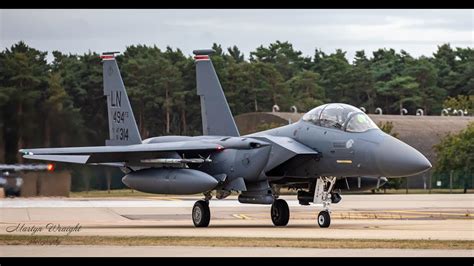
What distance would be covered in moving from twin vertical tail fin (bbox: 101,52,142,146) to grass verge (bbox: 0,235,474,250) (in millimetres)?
8986

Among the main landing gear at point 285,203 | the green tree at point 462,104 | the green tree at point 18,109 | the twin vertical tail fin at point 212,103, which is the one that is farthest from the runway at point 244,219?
the green tree at point 462,104

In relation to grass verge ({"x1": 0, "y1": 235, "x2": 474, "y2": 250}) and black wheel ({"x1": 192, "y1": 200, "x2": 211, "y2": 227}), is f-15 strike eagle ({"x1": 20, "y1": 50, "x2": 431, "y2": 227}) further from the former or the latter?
grass verge ({"x1": 0, "y1": 235, "x2": 474, "y2": 250})

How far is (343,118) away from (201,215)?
13.7 feet

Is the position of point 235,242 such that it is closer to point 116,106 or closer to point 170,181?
point 170,181

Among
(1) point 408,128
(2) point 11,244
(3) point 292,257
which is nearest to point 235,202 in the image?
(2) point 11,244

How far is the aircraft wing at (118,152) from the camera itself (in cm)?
2489

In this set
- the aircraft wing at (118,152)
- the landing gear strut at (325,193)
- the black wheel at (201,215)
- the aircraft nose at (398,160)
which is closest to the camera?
the aircraft nose at (398,160)

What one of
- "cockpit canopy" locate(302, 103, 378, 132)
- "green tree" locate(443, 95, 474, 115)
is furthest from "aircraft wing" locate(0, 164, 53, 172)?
"green tree" locate(443, 95, 474, 115)

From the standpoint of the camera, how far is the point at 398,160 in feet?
75.6

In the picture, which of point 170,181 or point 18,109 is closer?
point 170,181

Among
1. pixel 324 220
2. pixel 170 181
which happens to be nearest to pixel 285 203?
pixel 324 220

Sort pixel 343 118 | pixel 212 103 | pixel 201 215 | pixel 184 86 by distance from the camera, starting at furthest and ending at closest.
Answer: pixel 184 86 < pixel 212 103 < pixel 201 215 < pixel 343 118

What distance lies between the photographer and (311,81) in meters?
91.5

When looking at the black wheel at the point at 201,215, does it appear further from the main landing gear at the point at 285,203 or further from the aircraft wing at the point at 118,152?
the aircraft wing at the point at 118,152
